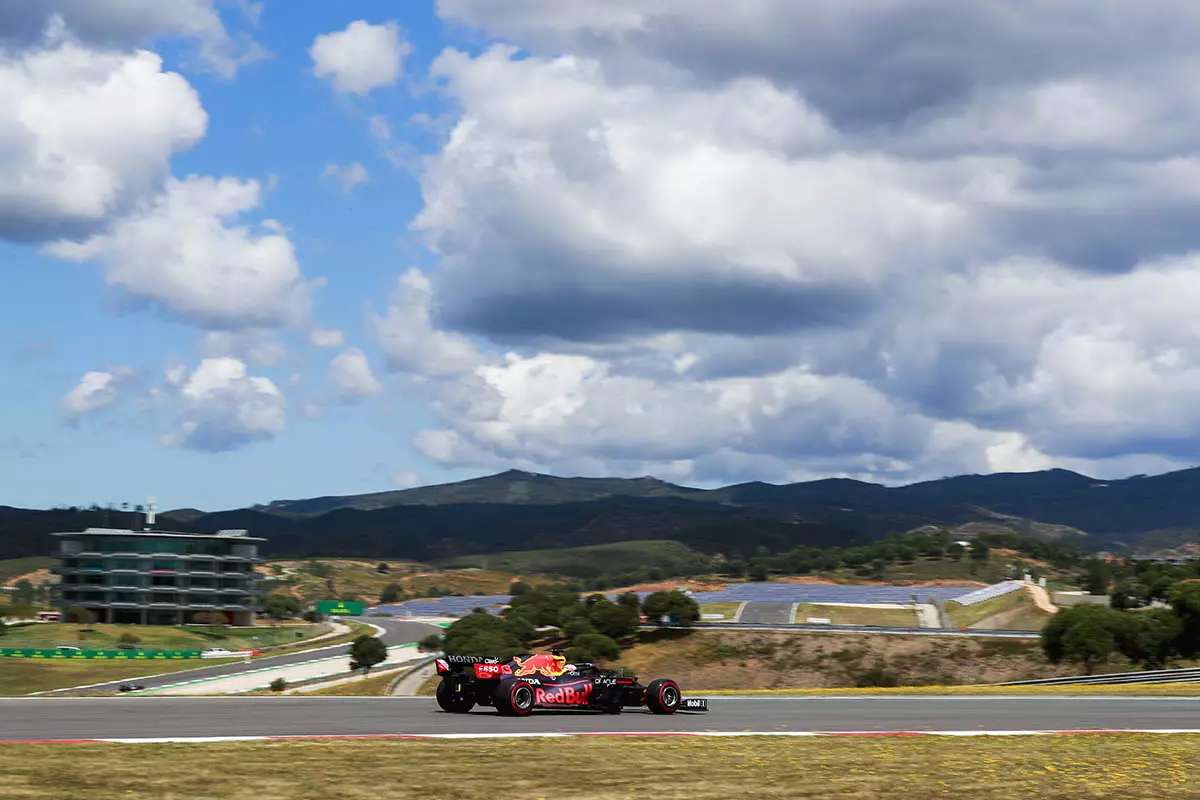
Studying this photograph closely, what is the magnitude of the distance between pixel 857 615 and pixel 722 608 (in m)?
21.3

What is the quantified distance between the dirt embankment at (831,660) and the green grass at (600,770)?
96.7m

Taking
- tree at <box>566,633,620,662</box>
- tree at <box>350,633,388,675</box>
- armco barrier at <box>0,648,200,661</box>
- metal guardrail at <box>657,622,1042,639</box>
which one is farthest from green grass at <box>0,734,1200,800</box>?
armco barrier at <box>0,648,200,661</box>

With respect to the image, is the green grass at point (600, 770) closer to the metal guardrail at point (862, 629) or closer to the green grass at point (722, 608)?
the metal guardrail at point (862, 629)

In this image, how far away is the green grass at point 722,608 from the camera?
184 metres

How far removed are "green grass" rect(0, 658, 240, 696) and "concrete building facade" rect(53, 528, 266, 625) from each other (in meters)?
57.7

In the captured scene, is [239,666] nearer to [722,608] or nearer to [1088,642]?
[722,608]

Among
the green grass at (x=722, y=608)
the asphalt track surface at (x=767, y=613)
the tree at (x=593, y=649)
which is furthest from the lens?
the green grass at (x=722, y=608)

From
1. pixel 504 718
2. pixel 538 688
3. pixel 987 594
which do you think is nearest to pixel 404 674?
pixel 538 688

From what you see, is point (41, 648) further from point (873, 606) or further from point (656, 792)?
point (656, 792)

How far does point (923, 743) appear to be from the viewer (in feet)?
79.6

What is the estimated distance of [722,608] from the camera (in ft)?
627

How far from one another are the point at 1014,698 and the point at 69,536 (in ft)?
600

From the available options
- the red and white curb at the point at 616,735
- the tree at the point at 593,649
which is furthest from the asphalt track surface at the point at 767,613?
the red and white curb at the point at 616,735

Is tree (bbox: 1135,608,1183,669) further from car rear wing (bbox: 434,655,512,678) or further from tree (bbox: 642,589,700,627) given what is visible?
car rear wing (bbox: 434,655,512,678)
